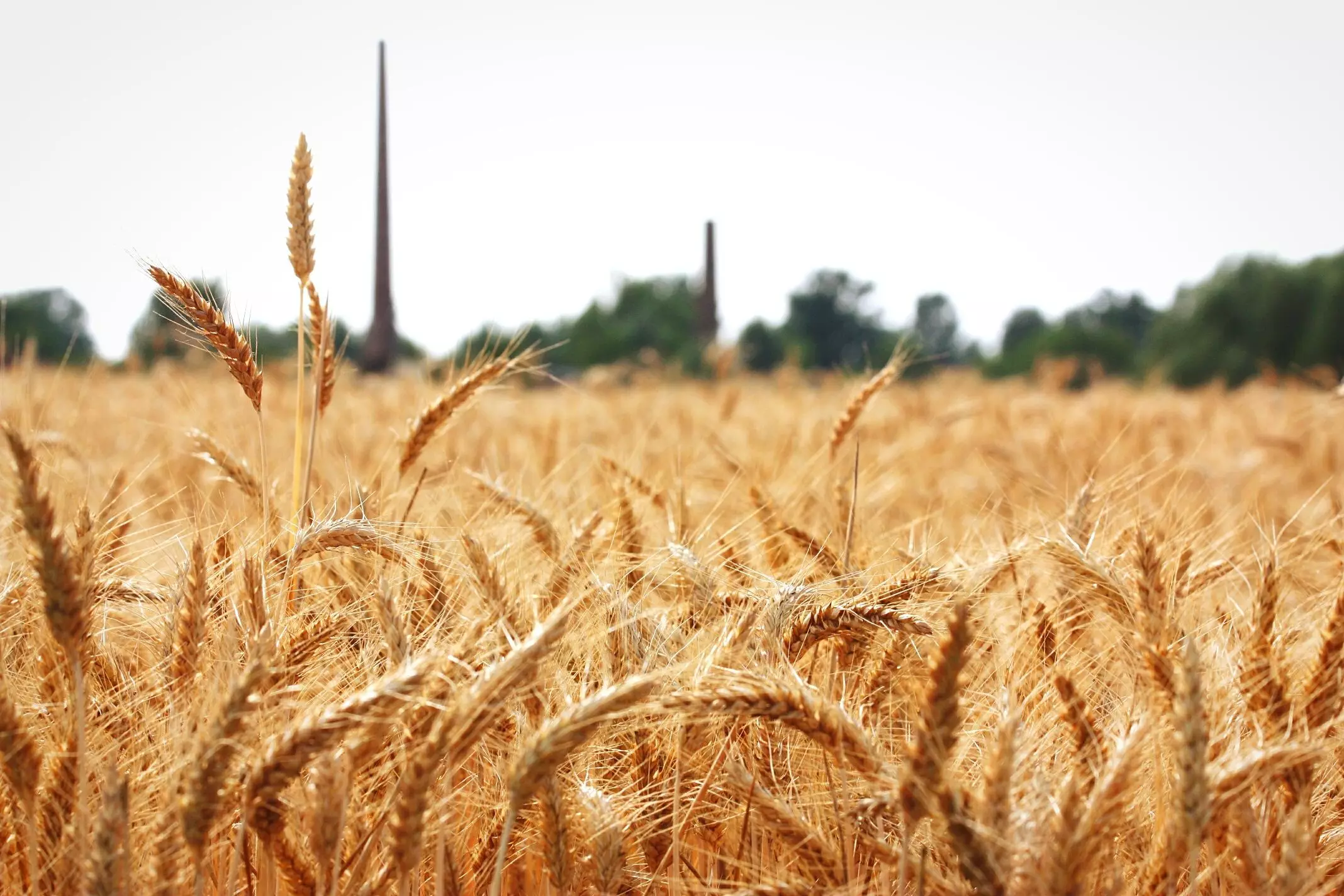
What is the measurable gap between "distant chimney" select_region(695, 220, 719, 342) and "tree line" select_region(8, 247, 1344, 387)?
379 millimetres

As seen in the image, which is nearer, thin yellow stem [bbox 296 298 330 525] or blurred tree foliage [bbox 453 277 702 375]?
thin yellow stem [bbox 296 298 330 525]

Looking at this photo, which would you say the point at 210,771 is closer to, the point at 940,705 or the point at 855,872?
the point at 940,705

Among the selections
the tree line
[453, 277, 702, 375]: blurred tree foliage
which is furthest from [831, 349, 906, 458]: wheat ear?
[453, 277, 702, 375]: blurred tree foliage

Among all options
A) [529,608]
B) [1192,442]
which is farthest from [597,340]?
[529,608]

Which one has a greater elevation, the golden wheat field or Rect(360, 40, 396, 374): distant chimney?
Rect(360, 40, 396, 374): distant chimney

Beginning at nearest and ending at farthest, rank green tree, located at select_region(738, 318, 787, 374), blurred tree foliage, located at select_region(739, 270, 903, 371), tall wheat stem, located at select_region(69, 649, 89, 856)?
1. tall wheat stem, located at select_region(69, 649, 89, 856)
2. green tree, located at select_region(738, 318, 787, 374)
3. blurred tree foliage, located at select_region(739, 270, 903, 371)

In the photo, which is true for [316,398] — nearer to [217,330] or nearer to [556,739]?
[217,330]

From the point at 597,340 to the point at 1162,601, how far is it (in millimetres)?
57343

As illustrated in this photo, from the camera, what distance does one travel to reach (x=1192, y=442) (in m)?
5.45

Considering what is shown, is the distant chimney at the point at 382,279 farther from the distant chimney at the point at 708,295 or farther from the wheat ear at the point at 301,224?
the distant chimney at the point at 708,295

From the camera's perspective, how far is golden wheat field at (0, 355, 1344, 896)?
86 centimetres

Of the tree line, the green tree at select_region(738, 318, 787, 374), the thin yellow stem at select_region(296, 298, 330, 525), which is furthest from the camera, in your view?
the green tree at select_region(738, 318, 787, 374)

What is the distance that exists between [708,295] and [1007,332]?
67.6 metres

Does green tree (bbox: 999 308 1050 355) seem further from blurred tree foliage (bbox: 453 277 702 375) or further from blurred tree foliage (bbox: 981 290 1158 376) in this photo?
blurred tree foliage (bbox: 453 277 702 375)
